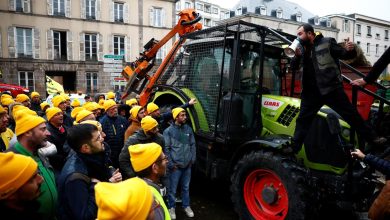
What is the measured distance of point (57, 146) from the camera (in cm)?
377

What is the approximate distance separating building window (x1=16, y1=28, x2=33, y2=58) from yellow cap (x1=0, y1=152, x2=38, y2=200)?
2505cm

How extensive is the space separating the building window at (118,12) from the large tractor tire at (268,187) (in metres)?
25.1

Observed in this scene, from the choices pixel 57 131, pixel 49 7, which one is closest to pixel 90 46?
pixel 49 7

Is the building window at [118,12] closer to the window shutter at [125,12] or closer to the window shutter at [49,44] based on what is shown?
→ the window shutter at [125,12]

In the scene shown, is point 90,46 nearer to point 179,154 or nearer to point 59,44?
point 59,44

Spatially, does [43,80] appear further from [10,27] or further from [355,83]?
[355,83]

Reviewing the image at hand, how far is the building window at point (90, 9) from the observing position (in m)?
24.7

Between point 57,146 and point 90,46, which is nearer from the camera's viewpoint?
point 57,146

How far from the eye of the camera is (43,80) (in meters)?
23.8

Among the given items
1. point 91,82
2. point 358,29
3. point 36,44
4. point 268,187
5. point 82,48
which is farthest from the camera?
point 358,29

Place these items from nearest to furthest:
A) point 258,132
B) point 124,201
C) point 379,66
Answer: point 124,201, point 379,66, point 258,132

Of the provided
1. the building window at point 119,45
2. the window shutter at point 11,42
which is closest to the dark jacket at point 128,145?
the window shutter at point 11,42

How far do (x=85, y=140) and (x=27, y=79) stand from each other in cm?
2457

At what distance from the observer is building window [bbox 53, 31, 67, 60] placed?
24.1 meters
